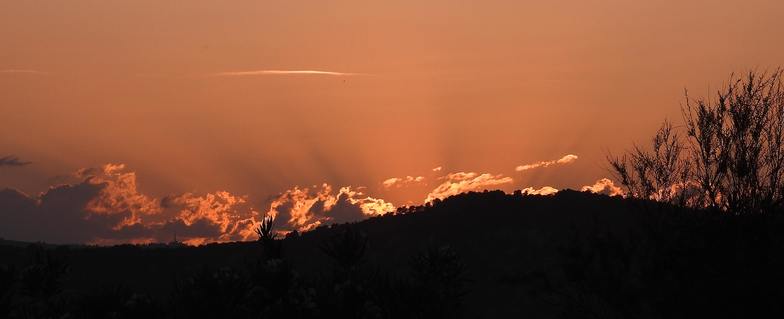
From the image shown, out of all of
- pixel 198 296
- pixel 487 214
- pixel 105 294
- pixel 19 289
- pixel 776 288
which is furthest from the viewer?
pixel 487 214

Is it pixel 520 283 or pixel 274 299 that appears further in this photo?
pixel 520 283

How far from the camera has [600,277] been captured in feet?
69.2

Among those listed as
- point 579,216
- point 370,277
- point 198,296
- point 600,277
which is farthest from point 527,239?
point 600,277

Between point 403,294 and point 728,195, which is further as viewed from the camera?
point 403,294

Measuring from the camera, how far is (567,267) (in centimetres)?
2161

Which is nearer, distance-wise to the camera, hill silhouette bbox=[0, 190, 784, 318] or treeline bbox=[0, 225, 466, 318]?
hill silhouette bbox=[0, 190, 784, 318]

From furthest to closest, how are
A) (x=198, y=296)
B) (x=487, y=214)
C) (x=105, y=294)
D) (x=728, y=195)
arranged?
(x=487, y=214) → (x=105, y=294) → (x=198, y=296) → (x=728, y=195)

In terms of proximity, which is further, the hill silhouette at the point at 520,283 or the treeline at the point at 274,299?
the treeline at the point at 274,299

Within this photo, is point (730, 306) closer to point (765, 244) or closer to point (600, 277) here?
point (765, 244)

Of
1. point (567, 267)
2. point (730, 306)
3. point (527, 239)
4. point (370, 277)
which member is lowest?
point (730, 306)

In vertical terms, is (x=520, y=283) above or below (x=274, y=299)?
above

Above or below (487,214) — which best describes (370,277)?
below

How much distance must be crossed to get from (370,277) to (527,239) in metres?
35.8

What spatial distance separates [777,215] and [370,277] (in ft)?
46.7
